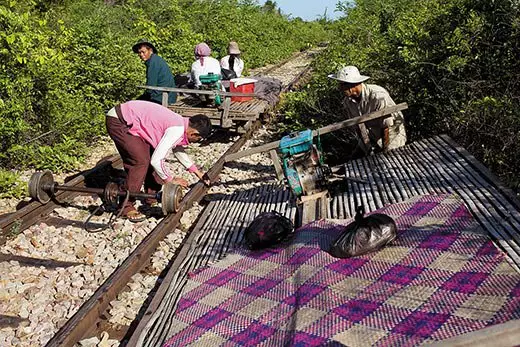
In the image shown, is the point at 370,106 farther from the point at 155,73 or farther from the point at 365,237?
the point at 155,73

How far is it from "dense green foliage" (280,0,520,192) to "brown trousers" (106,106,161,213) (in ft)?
11.9

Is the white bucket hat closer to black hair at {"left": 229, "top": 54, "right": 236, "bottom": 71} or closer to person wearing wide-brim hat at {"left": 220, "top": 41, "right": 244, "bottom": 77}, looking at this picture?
person wearing wide-brim hat at {"left": 220, "top": 41, "right": 244, "bottom": 77}

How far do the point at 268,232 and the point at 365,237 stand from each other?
40.8 inches

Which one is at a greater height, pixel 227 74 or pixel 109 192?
pixel 227 74

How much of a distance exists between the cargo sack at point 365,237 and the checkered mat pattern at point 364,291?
2.6 inches

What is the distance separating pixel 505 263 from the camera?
3.05 m

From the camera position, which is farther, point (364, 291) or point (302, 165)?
point (302, 165)

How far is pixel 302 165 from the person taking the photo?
5.17 meters

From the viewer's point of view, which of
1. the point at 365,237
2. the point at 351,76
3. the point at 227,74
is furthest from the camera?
the point at 227,74

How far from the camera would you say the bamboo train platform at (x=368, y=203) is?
351cm

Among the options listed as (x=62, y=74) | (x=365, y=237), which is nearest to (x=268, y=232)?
(x=365, y=237)

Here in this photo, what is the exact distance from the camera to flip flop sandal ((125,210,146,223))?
5.61 metres

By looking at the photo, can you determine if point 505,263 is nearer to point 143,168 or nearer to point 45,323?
point 45,323

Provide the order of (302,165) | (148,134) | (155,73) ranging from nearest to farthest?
(302,165) → (148,134) → (155,73)
